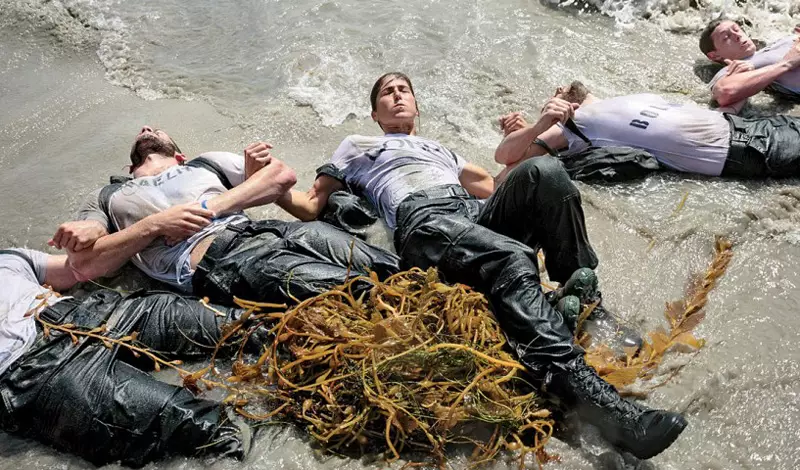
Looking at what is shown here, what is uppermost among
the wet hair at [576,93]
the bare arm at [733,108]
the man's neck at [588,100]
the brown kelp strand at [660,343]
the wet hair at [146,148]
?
the wet hair at [146,148]

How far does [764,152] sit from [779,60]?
3.86 ft

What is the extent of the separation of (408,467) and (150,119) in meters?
3.94

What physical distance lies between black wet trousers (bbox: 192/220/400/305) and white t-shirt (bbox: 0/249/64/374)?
0.80 metres

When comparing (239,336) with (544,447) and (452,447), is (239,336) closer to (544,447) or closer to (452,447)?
(452,447)

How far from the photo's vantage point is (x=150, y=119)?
18.0 feet

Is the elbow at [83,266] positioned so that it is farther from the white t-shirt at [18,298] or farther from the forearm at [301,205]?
the forearm at [301,205]

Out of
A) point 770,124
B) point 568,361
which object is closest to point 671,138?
point 770,124

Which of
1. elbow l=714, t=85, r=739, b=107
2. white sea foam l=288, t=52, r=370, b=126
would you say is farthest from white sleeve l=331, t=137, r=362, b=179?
elbow l=714, t=85, r=739, b=107

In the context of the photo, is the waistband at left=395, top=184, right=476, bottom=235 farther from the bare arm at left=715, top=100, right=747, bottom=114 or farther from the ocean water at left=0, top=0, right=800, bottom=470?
the bare arm at left=715, top=100, right=747, bottom=114

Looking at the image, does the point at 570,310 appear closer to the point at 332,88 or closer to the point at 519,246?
the point at 519,246

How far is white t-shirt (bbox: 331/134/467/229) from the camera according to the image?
12.9 ft

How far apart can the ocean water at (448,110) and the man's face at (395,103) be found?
0.76 m

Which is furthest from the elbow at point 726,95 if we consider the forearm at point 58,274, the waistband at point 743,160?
the forearm at point 58,274

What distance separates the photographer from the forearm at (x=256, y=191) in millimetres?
3746
